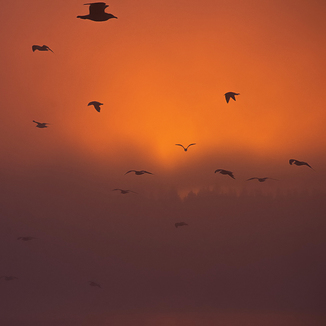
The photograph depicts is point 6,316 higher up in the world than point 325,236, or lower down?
lower down

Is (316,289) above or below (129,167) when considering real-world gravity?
below

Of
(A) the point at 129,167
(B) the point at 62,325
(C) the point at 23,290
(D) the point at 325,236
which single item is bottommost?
(B) the point at 62,325

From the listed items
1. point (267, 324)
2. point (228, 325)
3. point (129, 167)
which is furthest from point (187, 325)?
point (129, 167)

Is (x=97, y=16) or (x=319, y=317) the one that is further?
Result: (x=319, y=317)

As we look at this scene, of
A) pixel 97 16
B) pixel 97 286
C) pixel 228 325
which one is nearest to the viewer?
pixel 97 16

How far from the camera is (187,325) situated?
16.2 m

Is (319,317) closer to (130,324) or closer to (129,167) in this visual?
(130,324)

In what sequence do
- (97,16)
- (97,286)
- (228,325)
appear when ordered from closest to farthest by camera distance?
(97,16) < (228,325) < (97,286)

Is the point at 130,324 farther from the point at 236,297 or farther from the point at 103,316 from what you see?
the point at 236,297

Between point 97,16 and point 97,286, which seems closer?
point 97,16

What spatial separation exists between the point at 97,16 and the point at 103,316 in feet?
42.3

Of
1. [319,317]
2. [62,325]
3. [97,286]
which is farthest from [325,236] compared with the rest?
[62,325]

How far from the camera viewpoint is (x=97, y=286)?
17.1m

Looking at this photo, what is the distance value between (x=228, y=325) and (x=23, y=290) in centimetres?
905
